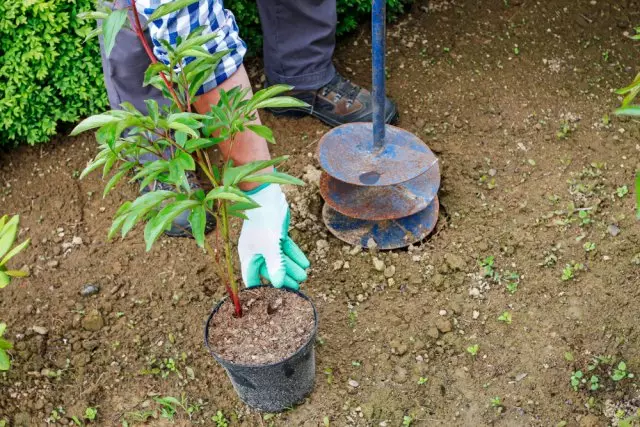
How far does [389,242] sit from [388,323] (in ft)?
1.13

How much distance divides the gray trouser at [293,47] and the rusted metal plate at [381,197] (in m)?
0.50

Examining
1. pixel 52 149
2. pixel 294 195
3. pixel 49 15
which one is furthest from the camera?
pixel 52 149

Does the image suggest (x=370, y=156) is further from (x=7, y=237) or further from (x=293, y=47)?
(x=7, y=237)

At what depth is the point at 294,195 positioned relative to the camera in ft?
9.35

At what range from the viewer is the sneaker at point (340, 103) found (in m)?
3.02

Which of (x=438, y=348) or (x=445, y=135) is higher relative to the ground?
(x=445, y=135)

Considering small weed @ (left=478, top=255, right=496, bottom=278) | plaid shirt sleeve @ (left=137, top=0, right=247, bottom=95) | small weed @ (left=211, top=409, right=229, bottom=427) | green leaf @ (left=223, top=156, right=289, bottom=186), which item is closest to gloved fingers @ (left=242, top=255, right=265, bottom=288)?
small weed @ (left=211, top=409, right=229, bottom=427)

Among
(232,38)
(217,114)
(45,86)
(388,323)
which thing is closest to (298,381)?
(388,323)

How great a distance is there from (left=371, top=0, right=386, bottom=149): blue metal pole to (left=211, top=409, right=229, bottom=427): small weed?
1.04m

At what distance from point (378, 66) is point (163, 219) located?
109 centimetres

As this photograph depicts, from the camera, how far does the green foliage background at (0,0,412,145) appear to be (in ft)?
8.89

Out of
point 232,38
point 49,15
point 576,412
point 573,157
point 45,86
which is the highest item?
point 232,38

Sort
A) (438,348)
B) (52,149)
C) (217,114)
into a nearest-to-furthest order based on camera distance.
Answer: (217,114), (438,348), (52,149)

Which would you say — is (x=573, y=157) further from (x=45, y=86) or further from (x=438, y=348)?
(x=45, y=86)
